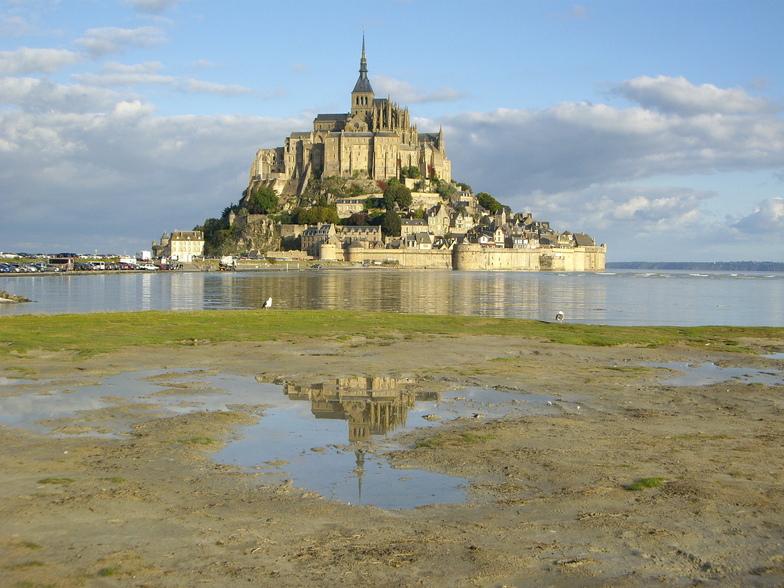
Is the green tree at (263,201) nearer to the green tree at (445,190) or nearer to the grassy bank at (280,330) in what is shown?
the green tree at (445,190)

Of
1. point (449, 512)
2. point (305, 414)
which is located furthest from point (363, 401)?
point (449, 512)

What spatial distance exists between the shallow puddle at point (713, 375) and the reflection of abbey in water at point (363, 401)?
18.6 ft

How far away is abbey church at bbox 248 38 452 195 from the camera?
142875 mm

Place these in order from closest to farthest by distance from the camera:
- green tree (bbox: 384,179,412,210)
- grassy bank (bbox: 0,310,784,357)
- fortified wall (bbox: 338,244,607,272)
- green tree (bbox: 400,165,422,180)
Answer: grassy bank (bbox: 0,310,784,357) < green tree (bbox: 384,179,412,210) < fortified wall (bbox: 338,244,607,272) < green tree (bbox: 400,165,422,180)

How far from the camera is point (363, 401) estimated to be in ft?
42.5

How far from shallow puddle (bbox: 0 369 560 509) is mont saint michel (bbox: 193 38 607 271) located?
123m

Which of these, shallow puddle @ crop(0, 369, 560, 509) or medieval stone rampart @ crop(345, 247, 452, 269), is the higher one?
medieval stone rampart @ crop(345, 247, 452, 269)

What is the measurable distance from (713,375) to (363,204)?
12668 cm

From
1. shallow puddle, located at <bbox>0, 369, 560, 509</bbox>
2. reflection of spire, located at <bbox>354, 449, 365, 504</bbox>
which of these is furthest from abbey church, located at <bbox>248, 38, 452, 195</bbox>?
reflection of spire, located at <bbox>354, 449, 365, 504</bbox>

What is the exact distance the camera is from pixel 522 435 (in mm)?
10594

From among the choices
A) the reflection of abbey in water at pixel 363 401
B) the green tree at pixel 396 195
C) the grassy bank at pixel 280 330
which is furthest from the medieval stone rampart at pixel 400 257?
the reflection of abbey in water at pixel 363 401

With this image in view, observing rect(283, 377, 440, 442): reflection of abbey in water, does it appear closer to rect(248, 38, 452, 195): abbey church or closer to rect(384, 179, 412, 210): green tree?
→ rect(384, 179, 412, 210): green tree

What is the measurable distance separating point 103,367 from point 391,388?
20.4 ft

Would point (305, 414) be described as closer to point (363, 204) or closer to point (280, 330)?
point (280, 330)
